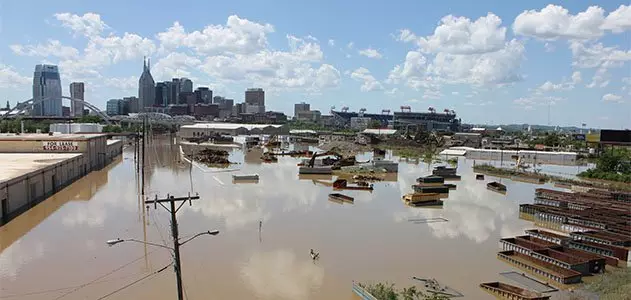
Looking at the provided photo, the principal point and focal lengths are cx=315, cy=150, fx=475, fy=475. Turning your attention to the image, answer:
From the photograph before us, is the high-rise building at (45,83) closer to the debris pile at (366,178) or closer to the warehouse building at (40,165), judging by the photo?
the warehouse building at (40,165)

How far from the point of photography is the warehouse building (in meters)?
20.4

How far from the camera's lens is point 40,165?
25.9 meters

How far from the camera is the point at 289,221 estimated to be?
20828mm

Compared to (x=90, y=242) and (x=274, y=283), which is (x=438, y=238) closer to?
(x=274, y=283)

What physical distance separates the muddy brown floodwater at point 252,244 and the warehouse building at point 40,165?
72 cm

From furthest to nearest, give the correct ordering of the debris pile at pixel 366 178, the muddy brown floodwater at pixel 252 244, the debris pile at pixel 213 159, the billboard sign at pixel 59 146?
the debris pile at pixel 213 159
the debris pile at pixel 366 178
the billboard sign at pixel 59 146
the muddy brown floodwater at pixel 252 244

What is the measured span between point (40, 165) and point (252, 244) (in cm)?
1577

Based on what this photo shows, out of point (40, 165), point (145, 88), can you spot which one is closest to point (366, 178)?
point (40, 165)

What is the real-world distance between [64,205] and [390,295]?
736 inches

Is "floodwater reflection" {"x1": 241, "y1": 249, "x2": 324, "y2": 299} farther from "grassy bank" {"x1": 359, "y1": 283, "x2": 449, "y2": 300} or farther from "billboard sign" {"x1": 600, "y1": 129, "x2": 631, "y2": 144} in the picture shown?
"billboard sign" {"x1": 600, "y1": 129, "x2": 631, "y2": 144}

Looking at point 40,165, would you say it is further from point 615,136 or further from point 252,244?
point 615,136

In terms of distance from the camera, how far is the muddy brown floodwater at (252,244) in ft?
43.1

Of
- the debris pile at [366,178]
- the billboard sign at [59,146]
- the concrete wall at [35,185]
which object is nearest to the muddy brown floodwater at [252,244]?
the concrete wall at [35,185]

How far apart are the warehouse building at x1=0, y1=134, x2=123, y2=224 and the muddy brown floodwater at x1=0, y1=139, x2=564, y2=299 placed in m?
0.72
